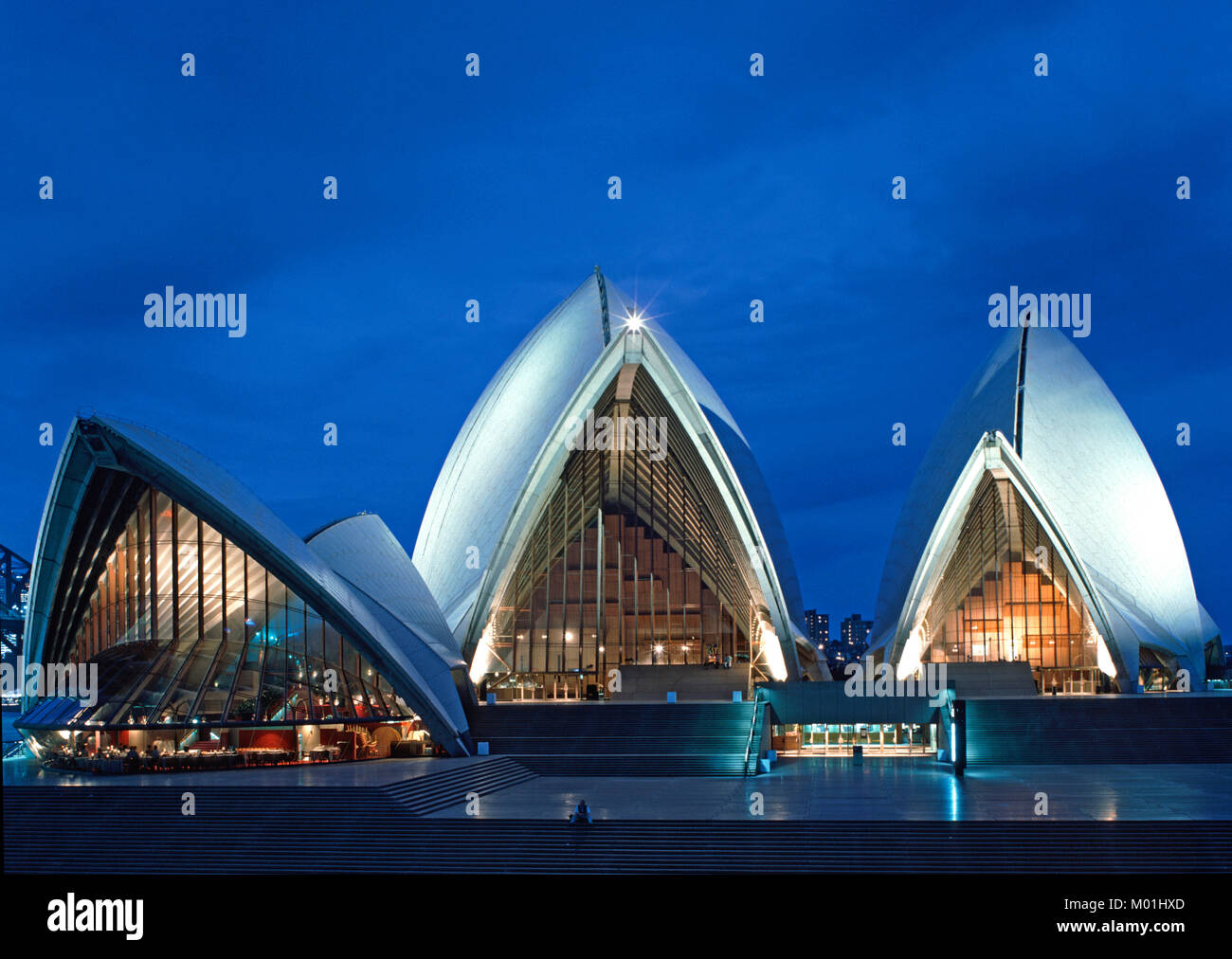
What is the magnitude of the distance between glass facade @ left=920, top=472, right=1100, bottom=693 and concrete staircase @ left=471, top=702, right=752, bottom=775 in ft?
Result: 51.7

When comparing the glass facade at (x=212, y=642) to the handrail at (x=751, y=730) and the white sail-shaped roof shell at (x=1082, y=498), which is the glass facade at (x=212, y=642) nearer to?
the handrail at (x=751, y=730)

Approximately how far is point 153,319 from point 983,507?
28.0m

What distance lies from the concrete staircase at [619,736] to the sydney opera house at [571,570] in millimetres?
1105

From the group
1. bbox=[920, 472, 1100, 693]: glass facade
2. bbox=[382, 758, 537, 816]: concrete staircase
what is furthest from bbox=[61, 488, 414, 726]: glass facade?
bbox=[920, 472, 1100, 693]: glass facade

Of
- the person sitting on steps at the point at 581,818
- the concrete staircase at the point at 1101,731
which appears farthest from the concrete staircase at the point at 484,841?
the concrete staircase at the point at 1101,731

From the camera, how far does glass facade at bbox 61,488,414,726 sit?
27.2 meters

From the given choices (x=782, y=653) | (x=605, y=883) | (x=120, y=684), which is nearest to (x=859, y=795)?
(x=605, y=883)

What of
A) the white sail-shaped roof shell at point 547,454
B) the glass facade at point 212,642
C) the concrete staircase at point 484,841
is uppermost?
the white sail-shaped roof shell at point 547,454

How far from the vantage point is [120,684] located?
27.6m

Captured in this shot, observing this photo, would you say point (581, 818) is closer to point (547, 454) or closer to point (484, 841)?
point (484, 841)

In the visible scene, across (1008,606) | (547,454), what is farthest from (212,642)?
(1008,606)

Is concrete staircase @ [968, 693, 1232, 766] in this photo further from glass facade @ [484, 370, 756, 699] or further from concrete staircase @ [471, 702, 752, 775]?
glass facade @ [484, 370, 756, 699]

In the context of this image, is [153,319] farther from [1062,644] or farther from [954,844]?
[1062,644]

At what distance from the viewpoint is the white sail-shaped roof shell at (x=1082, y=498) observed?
3816cm
